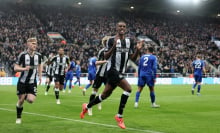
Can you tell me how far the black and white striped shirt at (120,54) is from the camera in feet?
31.8

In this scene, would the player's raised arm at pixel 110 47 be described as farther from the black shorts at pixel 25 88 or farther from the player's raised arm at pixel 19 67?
the black shorts at pixel 25 88

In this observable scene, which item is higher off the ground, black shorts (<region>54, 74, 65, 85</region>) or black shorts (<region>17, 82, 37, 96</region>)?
black shorts (<region>17, 82, 37, 96</region>)

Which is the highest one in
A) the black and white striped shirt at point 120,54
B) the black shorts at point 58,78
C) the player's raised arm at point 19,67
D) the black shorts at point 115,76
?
the black and white striped shirt at point 120,54

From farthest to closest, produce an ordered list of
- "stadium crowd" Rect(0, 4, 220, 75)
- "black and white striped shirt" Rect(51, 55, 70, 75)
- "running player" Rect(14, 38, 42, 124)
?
"stadium crowd" Rect(0, 4, 220, 75), "black and white striped shirt" Rect(51, 55, 70, 75), "running player" Rect(14, 38, 42, 124)

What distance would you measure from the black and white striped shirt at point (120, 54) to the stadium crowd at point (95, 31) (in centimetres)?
2934

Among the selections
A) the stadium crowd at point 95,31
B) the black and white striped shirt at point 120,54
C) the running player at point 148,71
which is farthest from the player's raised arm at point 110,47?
the stadium crowd at point 95,31

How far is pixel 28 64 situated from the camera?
10297 mm

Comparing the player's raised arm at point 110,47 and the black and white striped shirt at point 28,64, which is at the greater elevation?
the player's raised arm at point 110,47

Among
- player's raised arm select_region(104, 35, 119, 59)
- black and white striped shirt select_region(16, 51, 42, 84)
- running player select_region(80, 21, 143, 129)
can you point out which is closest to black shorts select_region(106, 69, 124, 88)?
running player select_region(80, 21, 143, 129)

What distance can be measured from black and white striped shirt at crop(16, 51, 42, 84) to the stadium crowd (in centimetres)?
2813

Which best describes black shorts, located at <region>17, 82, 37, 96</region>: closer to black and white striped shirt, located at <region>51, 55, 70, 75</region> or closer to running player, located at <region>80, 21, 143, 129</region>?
running player, located at <region>80, 21, 143, 129</region>

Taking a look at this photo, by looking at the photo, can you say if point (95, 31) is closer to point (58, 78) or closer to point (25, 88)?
point (58, 78)

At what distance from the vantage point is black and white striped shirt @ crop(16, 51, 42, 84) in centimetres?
1024

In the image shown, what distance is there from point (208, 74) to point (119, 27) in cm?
4176
